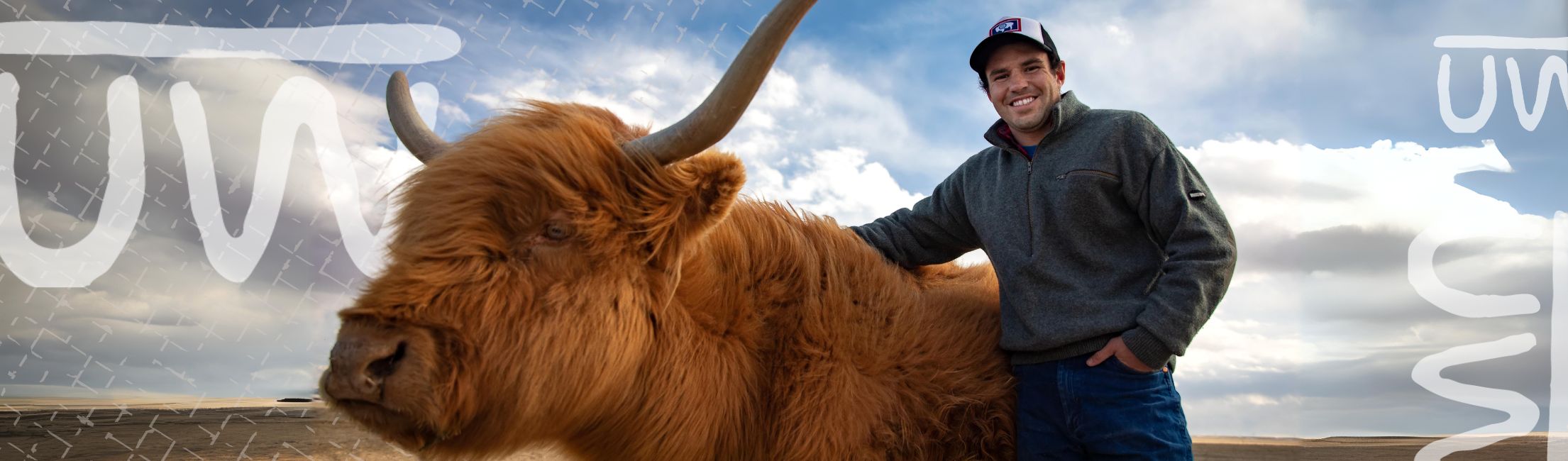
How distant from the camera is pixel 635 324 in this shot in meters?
2.91

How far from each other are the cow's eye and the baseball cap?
7.63ft

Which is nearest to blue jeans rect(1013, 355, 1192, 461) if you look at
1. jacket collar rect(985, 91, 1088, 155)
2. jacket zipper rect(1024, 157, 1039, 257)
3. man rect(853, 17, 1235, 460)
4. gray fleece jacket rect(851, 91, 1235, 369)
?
man rect(853, 17, 1235, 460)

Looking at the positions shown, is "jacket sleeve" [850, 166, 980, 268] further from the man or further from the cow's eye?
→ the cow's eye

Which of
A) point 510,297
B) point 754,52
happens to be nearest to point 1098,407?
point 754,52

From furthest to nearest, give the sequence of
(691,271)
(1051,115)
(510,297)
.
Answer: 1. (1051,115)
2. (691,271)
3. (510,297)

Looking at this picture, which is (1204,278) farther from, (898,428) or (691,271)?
(691,271)

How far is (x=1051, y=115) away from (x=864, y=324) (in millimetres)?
1428

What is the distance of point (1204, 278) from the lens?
3.21m

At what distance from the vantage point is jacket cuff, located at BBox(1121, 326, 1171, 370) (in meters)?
3.16

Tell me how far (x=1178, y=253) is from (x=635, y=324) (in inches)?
89.0

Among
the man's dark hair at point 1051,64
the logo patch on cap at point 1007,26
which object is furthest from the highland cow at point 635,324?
the logo patch on cap at point 1007,26

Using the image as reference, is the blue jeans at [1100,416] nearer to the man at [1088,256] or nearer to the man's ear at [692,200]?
the man at [1088,256]

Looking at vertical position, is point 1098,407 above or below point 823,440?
above

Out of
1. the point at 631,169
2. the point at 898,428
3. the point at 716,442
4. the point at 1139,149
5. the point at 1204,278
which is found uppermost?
the point at 1139,149
